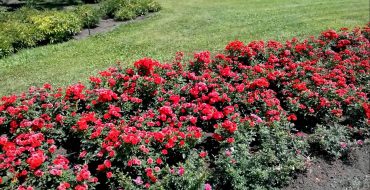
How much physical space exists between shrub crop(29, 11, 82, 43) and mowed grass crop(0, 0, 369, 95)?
43 centimetres

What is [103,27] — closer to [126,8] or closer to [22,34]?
[126,8]

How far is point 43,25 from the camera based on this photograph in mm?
12117

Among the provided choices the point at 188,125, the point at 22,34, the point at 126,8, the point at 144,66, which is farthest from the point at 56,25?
the point at 188,125

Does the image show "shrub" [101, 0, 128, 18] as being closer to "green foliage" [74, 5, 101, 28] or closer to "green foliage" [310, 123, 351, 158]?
"green foliage" [74, 5, 101, 28]

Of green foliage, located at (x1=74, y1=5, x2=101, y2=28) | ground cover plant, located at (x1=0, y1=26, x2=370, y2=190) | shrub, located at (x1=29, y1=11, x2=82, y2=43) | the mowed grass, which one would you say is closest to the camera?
ground cover plant, located at (x1=0, y1=26, x2=370, y2=190)

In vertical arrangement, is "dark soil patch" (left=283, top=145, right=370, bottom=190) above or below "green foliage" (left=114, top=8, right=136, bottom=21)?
below

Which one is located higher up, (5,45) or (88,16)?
(88,16)

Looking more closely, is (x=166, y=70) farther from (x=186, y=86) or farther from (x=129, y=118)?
(x=129, y=118)

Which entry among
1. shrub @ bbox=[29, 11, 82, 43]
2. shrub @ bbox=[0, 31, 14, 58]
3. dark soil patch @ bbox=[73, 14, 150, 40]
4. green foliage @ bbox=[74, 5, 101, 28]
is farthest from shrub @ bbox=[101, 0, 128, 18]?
shrub @ bbox=[0, 31, 14, 58]

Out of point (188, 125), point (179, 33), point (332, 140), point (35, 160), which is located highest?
point (179, 33)

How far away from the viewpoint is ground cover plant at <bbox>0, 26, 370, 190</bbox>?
5.55 meters

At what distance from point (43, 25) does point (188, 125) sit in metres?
7.34

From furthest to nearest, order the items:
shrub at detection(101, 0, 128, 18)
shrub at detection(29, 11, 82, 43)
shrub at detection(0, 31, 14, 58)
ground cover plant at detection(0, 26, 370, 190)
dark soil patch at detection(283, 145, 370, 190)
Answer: shrub at detection(101, 0, 128, 18) → shrub at detection(29, 11, 82, 43) → shrub at detection(0, 31, 14, 58) → dark soil patch at detection(283, 145, 370, 190) → ground cover plant at detection(0, 26, 370, 190)

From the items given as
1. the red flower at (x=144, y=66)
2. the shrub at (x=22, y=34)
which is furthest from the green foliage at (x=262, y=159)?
the shrub at (x=22, y=34)
